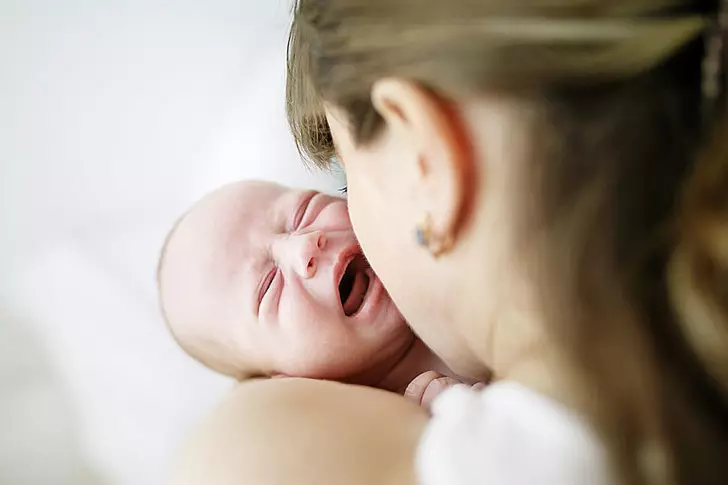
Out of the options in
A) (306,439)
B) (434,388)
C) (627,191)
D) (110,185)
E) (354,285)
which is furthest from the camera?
(110,185)

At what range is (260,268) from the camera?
937 millimetres

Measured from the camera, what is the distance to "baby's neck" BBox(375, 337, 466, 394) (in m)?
0.92

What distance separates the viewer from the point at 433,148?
534mm

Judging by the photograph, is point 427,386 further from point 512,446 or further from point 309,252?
point 512,446

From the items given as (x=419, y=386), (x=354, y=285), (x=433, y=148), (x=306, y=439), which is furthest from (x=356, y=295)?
(x=433, y=148)

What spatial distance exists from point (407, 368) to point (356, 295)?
10 centimetres

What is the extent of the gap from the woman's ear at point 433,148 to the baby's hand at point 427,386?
29cm

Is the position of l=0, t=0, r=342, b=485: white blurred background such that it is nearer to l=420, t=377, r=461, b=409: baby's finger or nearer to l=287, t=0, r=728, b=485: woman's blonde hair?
l=420, t=377, r=461, b=409: baby's finger

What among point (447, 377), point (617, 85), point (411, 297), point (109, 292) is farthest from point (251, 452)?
point (109, 292)

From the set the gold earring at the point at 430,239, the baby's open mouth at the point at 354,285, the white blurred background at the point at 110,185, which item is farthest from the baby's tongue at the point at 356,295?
the gold earring at the point at 430,239

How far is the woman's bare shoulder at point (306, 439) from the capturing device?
60cm

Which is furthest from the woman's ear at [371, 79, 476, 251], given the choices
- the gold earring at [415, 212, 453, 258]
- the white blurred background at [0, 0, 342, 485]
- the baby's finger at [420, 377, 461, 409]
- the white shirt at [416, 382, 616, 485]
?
the white blurred background at [0, 0, 342, 485]

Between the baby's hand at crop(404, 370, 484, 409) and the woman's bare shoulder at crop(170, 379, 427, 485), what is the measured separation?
6 cm

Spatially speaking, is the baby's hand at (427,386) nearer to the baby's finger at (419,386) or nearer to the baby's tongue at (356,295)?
the baby's finger at (419,386)
